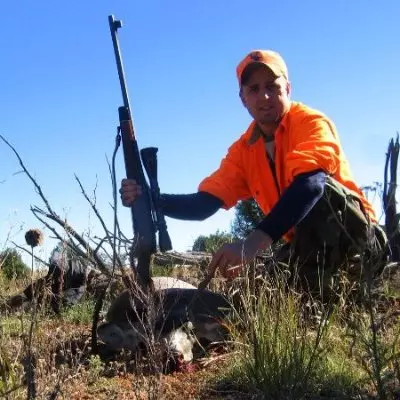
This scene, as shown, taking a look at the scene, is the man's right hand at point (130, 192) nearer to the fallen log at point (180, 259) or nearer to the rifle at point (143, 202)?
the rifle at point (143, 202)

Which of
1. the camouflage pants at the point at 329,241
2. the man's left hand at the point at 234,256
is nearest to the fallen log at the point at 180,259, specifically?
→ the camouflage pants at the point at 329,241

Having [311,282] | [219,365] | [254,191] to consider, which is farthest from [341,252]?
[219,365]

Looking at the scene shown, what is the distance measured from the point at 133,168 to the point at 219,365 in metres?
1.32

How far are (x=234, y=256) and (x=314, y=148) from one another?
→ 35.5 inches

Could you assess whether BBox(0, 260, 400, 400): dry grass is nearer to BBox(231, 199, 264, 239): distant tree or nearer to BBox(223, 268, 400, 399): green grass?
BBox(223, 268, 400, 399): green grass

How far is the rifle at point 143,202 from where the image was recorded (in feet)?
12.3

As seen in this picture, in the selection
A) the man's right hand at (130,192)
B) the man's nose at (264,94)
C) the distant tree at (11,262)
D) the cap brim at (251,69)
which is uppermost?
the cap brim at (251,69)

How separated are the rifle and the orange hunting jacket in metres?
0.78

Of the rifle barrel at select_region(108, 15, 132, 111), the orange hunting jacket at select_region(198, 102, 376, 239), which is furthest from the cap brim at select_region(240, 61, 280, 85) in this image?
the rifle barrel at select_region(108, 15, 132, 111)

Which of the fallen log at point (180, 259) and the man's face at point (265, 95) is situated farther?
the fallen log at point (180, 259)

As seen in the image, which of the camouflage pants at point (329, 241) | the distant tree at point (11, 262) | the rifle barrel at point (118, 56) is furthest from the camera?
the rifle barrel at point (118, 56)

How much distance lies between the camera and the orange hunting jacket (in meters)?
3.69

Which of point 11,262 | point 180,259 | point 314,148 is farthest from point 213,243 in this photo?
point 314,148

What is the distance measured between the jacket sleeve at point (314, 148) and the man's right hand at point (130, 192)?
891mm
